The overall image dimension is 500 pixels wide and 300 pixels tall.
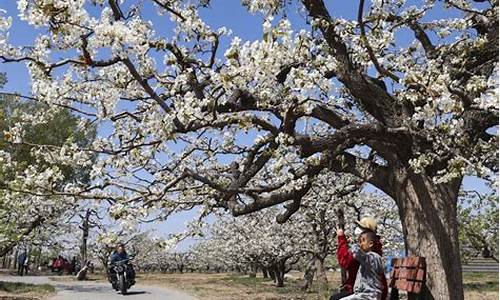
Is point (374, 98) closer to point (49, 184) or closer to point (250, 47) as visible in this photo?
point (250, 47)

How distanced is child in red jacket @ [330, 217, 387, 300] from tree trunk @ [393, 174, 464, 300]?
4.29ft

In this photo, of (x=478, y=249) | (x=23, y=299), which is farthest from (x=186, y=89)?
(x=478, y=249)

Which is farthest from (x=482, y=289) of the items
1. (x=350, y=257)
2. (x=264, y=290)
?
(x=350, y=257)

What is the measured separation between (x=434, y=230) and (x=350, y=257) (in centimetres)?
172

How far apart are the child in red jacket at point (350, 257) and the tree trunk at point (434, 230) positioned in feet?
4.29

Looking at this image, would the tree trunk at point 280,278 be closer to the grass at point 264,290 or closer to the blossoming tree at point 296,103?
the grass at point 264,290

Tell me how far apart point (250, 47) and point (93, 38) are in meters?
1.74

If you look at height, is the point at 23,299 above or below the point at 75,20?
below

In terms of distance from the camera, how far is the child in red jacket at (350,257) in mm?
6324

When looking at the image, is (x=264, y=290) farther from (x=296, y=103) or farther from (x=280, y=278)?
(x=296, y=103)

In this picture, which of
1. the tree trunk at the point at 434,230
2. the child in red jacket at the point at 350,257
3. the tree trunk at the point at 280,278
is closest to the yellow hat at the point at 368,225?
the child in red jacket at the point at 350,257

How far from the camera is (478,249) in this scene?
24.4m

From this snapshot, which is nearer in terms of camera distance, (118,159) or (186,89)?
Result: (186,89)

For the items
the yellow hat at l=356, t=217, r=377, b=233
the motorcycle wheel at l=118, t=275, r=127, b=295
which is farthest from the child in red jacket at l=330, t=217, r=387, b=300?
the motorcycle wheel at l=118, t=275, r=127, b=295
